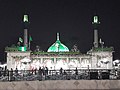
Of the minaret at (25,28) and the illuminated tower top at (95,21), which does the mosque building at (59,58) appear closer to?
the minaret at (25,28)

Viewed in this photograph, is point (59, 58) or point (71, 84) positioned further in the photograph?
point (59, 58)

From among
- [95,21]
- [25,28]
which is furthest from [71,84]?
[95,21]

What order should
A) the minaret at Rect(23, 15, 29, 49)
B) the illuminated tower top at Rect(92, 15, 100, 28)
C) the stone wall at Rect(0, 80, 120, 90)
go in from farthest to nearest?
the illuminated tower top at Rect(92, 15, 100, 28) → the minaret at Rect(23, 15, 29, 49) → the stone wall at Rect(0, 80, 120, 90)

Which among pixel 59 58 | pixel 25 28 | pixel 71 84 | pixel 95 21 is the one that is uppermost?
pixel 95 21

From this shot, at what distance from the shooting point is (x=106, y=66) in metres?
58.5

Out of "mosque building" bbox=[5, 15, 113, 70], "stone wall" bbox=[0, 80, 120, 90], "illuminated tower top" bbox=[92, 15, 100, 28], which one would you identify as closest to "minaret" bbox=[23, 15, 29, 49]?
"mosque building" bbox=[5, 15, 113, 70]

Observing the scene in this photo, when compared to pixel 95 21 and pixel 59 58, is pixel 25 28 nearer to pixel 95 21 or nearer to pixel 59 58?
pixel 59 58

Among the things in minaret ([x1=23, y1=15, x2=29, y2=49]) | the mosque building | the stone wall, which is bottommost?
the stone wall

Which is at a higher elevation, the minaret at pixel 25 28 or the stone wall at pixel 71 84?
the minaret at pixel 25 28

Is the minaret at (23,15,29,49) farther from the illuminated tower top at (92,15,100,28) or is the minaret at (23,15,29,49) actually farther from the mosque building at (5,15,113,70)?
the illuminated tower top at (92,15,100,28)

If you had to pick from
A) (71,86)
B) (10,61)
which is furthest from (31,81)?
(10,61)

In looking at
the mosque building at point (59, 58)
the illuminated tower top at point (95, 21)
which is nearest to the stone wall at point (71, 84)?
the mosque building at point (59, 58)

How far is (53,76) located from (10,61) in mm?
35926

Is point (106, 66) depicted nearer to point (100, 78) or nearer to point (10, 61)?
point (10, 61)
